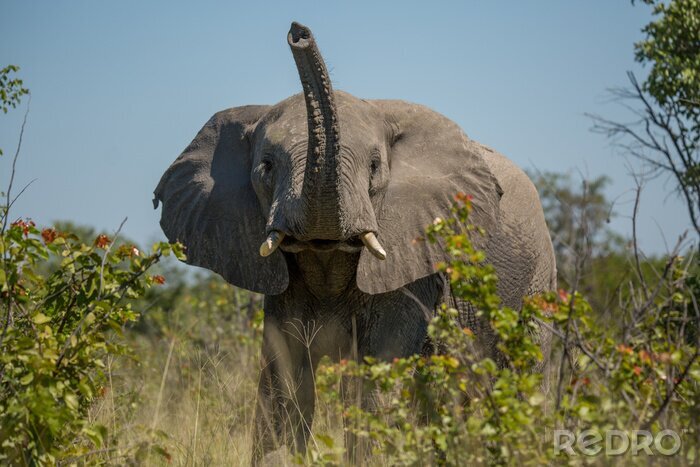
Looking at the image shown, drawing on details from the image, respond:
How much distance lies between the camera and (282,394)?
20.8ft

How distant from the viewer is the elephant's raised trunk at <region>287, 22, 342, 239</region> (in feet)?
17.2

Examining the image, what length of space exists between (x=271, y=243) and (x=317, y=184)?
1.46 ft

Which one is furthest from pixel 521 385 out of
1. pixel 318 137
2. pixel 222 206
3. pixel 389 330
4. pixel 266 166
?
pixel 222 206

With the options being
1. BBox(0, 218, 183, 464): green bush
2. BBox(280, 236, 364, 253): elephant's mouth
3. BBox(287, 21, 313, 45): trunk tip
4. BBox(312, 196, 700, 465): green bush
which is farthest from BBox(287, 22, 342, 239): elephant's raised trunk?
BBox(312, 196, 700, 465): green bush

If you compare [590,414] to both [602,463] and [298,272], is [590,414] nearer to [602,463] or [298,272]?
[602,463]

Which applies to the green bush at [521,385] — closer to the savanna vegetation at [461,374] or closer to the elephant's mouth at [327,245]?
the savanna vegetation at [461,374]

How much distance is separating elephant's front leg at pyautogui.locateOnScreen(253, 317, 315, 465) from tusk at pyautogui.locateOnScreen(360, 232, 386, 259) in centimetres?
87

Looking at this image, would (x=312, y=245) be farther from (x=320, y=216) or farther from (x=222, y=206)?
(x=222, y=206)

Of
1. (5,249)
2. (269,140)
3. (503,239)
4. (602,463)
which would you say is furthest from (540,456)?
(503,239)

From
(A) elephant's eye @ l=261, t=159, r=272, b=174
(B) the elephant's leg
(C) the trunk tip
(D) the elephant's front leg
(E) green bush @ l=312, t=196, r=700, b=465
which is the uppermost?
(C) the trunk tip

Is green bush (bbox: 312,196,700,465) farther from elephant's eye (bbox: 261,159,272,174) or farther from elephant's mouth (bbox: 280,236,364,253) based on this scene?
elephant's eye (bbox: 261,159,272,174)

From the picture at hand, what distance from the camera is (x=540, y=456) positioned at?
167 inches

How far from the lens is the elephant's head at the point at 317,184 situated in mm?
5480

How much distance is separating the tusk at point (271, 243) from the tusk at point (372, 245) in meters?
0.44
